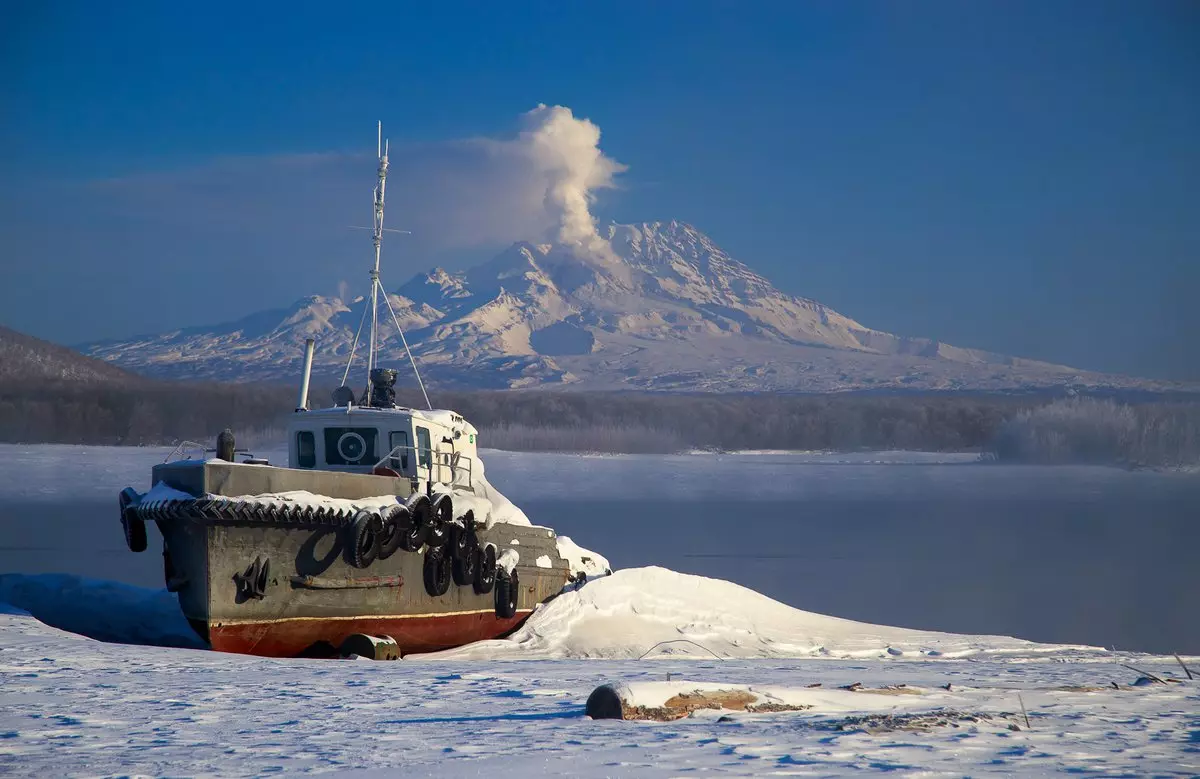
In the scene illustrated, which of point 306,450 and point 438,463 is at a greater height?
point 306,450

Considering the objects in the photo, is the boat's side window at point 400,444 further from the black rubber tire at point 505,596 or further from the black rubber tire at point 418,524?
the black rubber tire at point 505,596

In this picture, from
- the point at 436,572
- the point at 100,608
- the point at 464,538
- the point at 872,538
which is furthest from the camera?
the point at 872,538

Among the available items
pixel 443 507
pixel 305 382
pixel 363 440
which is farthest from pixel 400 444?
pixel 305 382

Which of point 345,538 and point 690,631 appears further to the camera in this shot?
point 690,631

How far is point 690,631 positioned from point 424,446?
15.7ft

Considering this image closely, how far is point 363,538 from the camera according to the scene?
1418 cm

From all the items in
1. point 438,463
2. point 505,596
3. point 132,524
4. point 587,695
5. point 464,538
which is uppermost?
point 438,463

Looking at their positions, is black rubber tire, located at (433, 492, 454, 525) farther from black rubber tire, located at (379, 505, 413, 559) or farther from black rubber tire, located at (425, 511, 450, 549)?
black rubber tire, located at (379, 505, 413, 559)

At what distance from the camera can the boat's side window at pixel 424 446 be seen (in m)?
17.0

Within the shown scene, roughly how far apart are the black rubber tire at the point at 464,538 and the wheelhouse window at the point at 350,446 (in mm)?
1786

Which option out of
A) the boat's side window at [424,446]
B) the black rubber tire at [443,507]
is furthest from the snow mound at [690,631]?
the boat's side window at [424,446]

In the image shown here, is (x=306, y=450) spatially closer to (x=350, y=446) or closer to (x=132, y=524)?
(x=350, y=446)

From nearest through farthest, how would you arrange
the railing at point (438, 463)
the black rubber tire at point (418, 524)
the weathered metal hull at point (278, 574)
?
the weathered metal hull at point (278, 574) < the black rubber tire at point (418, 524) < the railing at point (438, 463)

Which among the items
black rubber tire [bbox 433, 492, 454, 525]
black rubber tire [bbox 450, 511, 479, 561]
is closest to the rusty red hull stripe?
black rubber tire [bbox 450, 511, 479, 561]
